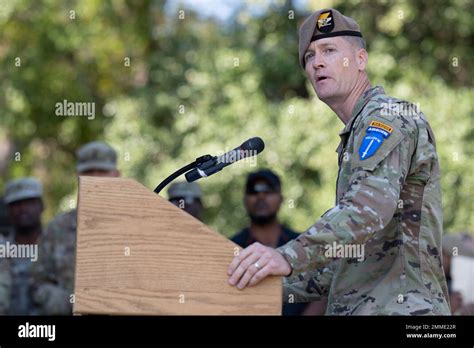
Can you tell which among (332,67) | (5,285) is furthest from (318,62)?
(5,285)

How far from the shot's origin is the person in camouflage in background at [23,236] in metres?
6.69

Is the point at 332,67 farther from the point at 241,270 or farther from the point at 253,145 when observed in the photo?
the point at 241,270

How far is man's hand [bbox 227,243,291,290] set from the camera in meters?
2.72

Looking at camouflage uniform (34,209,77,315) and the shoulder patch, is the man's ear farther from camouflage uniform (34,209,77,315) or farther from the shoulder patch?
camouflage uniform (34,209,77,315)

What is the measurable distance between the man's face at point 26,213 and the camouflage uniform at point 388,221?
14.2 feet

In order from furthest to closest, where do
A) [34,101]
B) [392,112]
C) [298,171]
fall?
[34,101] → [298,171] → [392,112]

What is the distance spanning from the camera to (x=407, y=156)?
10.1ft

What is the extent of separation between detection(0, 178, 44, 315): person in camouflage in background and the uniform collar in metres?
3.80

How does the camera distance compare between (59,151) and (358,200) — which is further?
(59,151)
